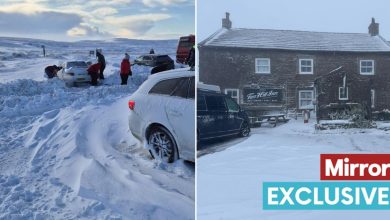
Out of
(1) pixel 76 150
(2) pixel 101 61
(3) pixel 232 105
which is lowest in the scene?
(1) pixel 76 150

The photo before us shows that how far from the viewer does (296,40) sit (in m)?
2.75

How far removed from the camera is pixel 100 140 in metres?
3.71

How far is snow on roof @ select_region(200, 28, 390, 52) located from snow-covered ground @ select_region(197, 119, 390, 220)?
1.57 feet

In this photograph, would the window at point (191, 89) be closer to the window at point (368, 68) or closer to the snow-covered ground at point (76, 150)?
the snow-covered ground at point (76, 150)

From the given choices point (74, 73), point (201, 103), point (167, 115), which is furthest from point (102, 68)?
point (201, 103)

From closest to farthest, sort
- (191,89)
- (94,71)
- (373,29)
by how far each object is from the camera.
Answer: (373,29) < (191,89) < (94,71)

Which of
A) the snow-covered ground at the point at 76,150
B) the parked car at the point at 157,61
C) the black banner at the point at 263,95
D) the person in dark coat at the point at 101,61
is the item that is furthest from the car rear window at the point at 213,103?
the person in dark coat at the point at 101,61

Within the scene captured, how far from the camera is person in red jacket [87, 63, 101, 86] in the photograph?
4.21m

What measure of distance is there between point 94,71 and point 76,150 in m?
1.07

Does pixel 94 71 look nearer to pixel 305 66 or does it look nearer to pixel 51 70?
pixel 51 70

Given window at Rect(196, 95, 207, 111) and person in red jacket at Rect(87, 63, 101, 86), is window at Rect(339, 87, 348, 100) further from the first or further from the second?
person in red jacket at Rect(87, 63, 101, 86)

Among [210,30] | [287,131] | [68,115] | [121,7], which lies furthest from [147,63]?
[287,131]

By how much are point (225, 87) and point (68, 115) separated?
1854mm

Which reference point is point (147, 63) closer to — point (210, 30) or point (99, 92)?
point (99, 92)
